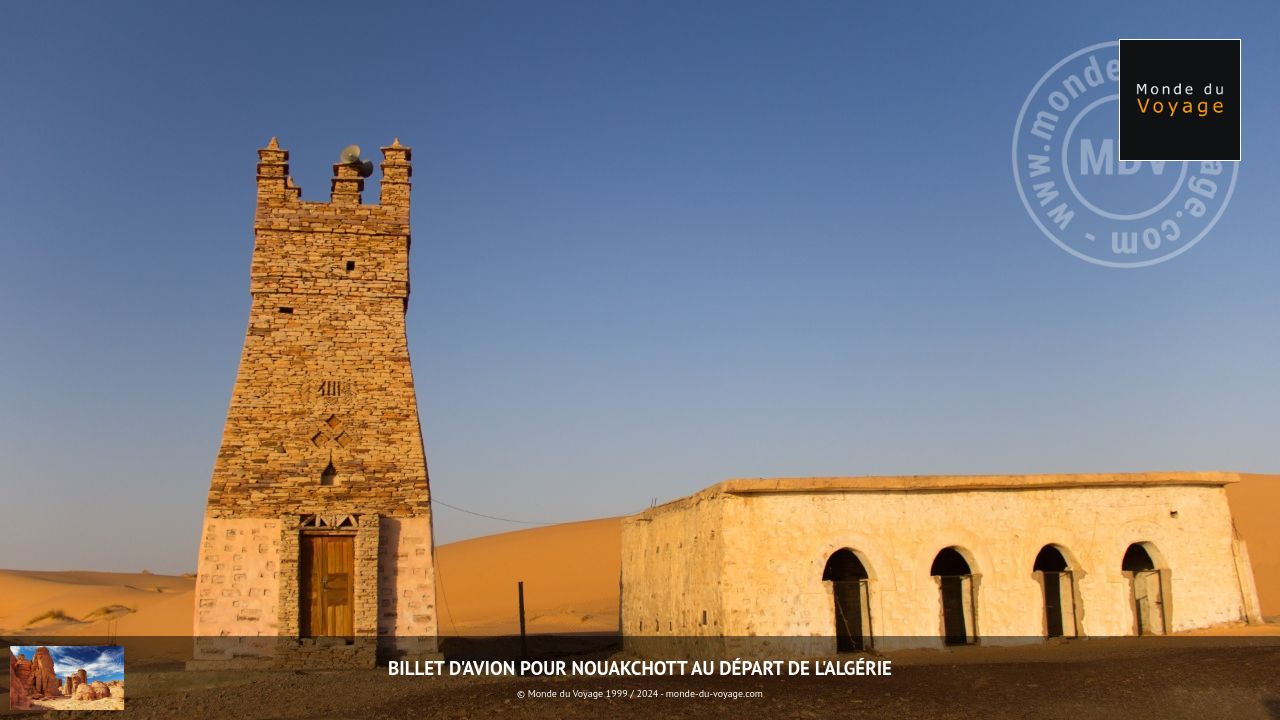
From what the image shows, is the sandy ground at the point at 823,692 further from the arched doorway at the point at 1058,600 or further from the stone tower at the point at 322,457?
the arched doorway at the point at 1058,600

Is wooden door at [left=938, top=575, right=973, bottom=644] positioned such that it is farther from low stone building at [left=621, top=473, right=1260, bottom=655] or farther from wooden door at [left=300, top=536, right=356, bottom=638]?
wooden door at [left=300, top=536, right=356, bottom=638]

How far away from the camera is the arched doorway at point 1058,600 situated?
18922 millimetres

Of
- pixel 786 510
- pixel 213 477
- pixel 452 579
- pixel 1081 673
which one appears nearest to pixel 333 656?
pixel 213 477

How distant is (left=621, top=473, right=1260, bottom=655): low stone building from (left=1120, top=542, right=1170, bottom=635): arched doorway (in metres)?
0.03

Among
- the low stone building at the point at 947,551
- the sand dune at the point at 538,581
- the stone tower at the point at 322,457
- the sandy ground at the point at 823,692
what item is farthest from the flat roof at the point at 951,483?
the sand dune at the point at 538,581

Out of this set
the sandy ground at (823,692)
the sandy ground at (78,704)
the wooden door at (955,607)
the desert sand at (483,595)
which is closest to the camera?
the sandy ground at (78,704)

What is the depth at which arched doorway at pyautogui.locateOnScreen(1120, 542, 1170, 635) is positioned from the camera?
19266 mm

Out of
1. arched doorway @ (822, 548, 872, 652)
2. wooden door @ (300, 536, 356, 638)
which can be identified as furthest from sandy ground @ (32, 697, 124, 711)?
arched doorway @ (822, 548, 872, 652)

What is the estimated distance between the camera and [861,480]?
1812 centimetres

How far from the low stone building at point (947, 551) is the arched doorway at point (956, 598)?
1.2 inches

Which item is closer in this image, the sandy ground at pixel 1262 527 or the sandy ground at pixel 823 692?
the sandy ground at pixel 823 692

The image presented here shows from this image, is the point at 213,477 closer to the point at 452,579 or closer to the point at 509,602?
the point at 509,602

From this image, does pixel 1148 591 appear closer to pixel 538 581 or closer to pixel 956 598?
pixel 956 598

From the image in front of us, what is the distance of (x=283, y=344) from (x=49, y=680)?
868 cm
